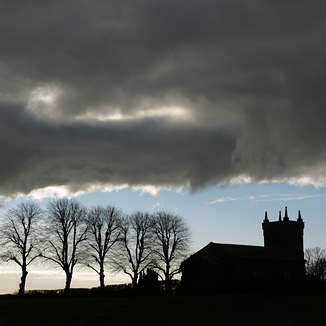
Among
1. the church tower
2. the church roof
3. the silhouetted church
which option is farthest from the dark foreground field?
the church tower

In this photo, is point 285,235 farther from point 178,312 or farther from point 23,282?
point 178,312

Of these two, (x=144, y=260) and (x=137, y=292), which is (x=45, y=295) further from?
(x=144, y=260)

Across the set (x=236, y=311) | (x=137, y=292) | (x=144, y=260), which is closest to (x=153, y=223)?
(x=144, y=260)

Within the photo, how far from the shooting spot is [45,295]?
64.8 m

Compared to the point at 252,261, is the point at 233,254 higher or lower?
higher

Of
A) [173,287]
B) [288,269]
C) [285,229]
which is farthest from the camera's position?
[285,229]

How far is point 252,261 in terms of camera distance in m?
99.8

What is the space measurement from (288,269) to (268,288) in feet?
145

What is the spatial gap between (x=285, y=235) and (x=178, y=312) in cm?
8726

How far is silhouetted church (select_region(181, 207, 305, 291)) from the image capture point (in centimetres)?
8219

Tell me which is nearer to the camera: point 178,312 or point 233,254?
point 178,312

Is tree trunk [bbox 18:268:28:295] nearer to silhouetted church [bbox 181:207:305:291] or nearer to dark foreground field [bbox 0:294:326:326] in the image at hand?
dark foreground field [bbox 0:294:326:326]

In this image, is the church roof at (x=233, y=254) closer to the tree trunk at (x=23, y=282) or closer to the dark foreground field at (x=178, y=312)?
the tree trunk at (x=23, y=282)

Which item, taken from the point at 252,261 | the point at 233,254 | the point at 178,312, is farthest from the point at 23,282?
the point at 252,261
